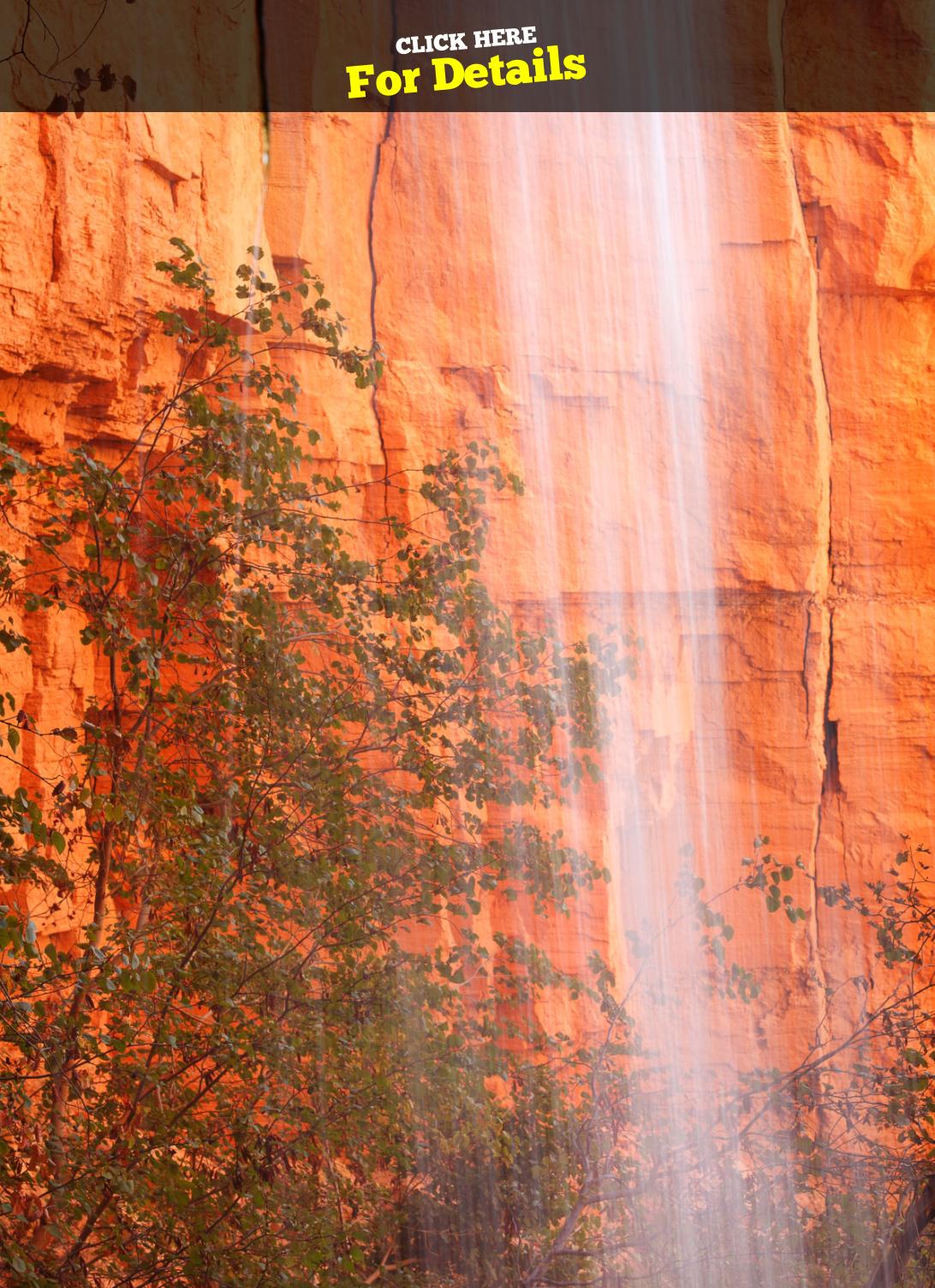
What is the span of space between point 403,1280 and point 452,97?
15.5 ft

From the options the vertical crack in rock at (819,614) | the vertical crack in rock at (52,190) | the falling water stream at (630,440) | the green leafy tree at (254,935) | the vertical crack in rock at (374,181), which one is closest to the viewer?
the green leafy tree at (254,935)

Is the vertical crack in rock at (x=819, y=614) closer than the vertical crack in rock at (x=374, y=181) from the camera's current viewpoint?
No

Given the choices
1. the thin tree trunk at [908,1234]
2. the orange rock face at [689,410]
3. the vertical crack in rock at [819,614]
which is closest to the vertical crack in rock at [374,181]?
the orange rock face at [689,410]

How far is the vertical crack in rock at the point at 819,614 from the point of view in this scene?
620 centimetres

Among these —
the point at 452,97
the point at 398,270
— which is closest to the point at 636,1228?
the point at 398,270

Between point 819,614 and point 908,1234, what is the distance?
3758 millimetres

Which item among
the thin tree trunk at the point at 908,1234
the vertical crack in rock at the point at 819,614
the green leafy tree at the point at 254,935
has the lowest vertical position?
the thin tree trunk at the point at 908,1234

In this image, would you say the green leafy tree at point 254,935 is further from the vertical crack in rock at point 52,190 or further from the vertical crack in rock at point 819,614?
the vertical crack in rock at point 819,614

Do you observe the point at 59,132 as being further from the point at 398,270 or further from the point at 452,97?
the point at 452,97

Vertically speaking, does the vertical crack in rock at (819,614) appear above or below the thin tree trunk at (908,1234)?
above

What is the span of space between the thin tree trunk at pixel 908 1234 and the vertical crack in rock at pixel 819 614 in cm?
326

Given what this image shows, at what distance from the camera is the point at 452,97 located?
575cm

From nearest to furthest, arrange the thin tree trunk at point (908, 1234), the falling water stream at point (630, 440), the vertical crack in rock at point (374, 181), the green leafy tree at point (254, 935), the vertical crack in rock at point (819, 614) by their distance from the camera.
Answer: the green leafy tree at point (254, 935) < the thin tree trunk at point (908, 1234) < the vertical crack in rock at point (374, 181) < the falling water stream at point (630, 440) < the vertical crack in rock at point (819, 614)

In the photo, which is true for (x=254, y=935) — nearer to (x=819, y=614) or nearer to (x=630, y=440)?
(x=630, y=440)
